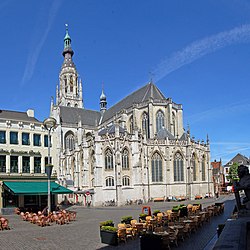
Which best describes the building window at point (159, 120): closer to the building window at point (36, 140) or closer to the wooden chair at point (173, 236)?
the building window at point (36, 140)

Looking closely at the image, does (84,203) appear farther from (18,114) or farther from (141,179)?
(18,114)

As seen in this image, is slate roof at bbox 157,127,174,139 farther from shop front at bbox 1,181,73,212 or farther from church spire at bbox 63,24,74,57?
church spire at bbox 63,24,74,57

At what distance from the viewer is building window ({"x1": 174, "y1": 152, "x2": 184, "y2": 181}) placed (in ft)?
175

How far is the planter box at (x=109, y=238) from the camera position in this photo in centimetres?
1452

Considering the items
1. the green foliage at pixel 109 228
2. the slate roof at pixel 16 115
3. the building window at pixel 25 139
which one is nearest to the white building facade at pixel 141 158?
the building window at pixel 25 139

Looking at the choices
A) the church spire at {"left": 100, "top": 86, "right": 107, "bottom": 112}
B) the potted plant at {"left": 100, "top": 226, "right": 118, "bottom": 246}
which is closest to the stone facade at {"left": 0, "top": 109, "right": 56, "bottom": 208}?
the potted plant at {"left": 100, "top": 226, "right": 118, "bottom": 246}

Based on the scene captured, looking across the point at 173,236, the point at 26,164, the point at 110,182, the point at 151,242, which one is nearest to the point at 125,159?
the point at 110,182

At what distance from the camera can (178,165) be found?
53812 millimetres

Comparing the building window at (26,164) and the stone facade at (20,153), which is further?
the building window at (26,164)

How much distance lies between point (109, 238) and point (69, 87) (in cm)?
→ 8634

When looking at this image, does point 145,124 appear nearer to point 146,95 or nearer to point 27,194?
point 146,95

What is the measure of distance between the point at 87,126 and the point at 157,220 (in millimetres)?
59435

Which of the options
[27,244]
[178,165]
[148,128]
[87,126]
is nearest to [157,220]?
[27,244]

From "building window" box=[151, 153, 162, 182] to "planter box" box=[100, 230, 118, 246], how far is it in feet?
121
